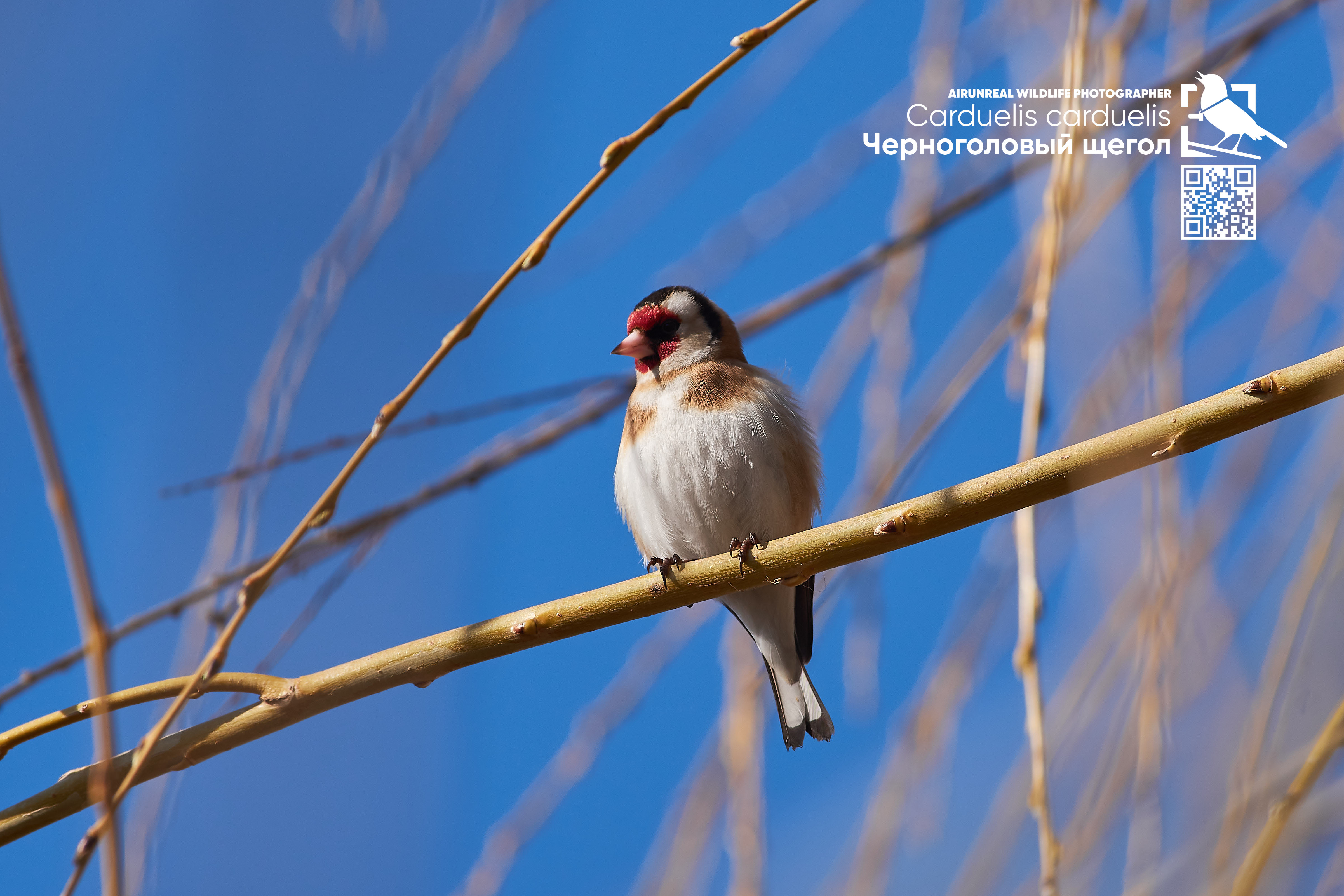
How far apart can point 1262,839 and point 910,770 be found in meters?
0.53

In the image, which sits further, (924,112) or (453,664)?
(924,112)

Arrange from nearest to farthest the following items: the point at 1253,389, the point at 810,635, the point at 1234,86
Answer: the point at 1253,389, the point at 1234,86, the point at 810,635

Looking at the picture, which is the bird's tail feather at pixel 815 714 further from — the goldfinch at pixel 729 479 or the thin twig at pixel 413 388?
the thin twig at pixel 413 388

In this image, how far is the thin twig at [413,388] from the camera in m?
1.18

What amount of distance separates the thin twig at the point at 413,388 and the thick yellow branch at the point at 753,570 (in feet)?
0.68

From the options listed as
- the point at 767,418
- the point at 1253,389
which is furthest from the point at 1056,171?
the point at 767,418

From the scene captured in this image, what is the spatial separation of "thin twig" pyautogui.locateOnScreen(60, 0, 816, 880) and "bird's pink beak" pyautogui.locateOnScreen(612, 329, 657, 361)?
2.28 m

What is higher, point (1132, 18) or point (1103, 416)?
point (1132, 18)

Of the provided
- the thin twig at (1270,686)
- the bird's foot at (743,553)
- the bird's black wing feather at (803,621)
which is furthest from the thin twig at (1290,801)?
the bird's black wing feather at (803,621)

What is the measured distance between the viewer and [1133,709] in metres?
1.48

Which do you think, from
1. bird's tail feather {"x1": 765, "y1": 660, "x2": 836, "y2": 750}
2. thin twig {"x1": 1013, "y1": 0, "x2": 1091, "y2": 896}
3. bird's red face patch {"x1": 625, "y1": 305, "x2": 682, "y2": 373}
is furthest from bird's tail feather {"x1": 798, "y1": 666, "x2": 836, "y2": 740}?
thin twig {"x1": 1013, "y1": 0, "x2": 1091, "y2": 896}

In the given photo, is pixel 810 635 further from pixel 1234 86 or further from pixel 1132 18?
pixel 1132 18

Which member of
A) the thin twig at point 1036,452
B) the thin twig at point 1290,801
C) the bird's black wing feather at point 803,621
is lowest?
the thin twig at point 1290,801

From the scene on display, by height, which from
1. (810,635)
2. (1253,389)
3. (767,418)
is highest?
(767,418)
